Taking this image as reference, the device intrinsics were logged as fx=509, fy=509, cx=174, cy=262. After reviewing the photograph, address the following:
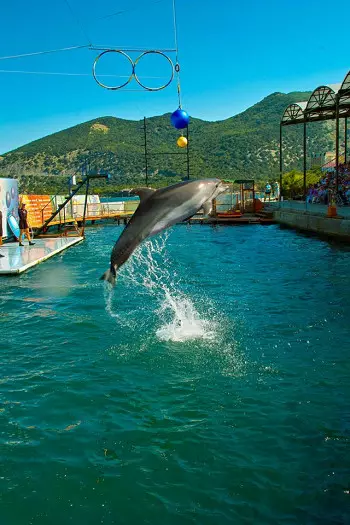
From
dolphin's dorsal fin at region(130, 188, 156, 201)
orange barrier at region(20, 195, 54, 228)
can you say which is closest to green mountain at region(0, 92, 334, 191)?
orange barrier at region(20, 195, 54, 228)

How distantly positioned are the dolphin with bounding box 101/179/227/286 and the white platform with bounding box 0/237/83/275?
786 centimetres

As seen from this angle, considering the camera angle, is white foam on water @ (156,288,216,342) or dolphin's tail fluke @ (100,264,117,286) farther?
white foam on water @ (156,288,216,342)

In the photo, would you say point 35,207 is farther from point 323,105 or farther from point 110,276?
point 110,276

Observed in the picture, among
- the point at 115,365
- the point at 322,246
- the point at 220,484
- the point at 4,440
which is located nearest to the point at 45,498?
the point at 4,440

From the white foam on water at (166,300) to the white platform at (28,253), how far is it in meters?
2.82

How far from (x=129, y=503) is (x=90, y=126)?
432 ft

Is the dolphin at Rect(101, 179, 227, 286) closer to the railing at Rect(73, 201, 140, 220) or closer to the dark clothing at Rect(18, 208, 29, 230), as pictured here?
the dark clothing at Rect(18, 208, 29, 230)

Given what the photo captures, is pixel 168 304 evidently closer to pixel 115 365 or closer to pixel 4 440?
pixel 115 365

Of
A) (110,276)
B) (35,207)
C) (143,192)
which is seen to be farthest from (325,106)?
(110,276)

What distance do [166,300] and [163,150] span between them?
10403 cm

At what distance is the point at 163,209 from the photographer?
6777 millimetres

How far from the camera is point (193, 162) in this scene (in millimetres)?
102500

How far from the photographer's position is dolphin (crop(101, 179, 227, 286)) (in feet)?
21.8

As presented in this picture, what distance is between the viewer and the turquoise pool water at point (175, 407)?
420 centimetres
